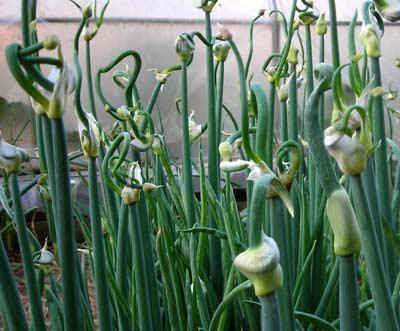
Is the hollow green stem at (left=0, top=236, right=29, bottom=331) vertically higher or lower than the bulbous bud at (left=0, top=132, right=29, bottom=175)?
lower

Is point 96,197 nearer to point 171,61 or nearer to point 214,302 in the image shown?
point 214,302

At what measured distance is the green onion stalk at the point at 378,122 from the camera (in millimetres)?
360

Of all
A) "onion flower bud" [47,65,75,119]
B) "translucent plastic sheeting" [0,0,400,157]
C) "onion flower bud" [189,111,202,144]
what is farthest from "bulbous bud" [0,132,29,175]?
"translucent plastic sheeting" [0,0,400,157]

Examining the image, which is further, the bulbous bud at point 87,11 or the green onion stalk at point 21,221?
the bulbous bud at point 87,11

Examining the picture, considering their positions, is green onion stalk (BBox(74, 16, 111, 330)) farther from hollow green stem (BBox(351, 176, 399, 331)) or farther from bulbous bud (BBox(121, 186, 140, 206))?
hollow green stem (BBox(351, 176, 399, 331))

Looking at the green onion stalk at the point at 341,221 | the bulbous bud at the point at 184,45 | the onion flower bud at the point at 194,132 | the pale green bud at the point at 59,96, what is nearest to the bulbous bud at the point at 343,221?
the green onion stalk at the point at 341,221

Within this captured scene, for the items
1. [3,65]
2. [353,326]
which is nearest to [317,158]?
[353,326]

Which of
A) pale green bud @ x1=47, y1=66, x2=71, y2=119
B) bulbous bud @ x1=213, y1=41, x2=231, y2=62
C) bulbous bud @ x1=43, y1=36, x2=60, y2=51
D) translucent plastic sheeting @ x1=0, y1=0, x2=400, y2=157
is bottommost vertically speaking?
pale green bud @ x1=47, y1=66, x2=71, y2=119

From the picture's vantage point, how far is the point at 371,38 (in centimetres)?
36

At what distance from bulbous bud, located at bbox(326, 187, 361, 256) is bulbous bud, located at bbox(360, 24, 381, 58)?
0.15 metres

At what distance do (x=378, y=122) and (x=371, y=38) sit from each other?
8cm

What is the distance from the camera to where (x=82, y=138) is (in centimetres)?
36

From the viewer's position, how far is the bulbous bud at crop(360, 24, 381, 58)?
0.36m

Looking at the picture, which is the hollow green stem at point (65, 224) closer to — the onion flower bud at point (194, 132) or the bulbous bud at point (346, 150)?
the bulbous bud at point (346, 150)
